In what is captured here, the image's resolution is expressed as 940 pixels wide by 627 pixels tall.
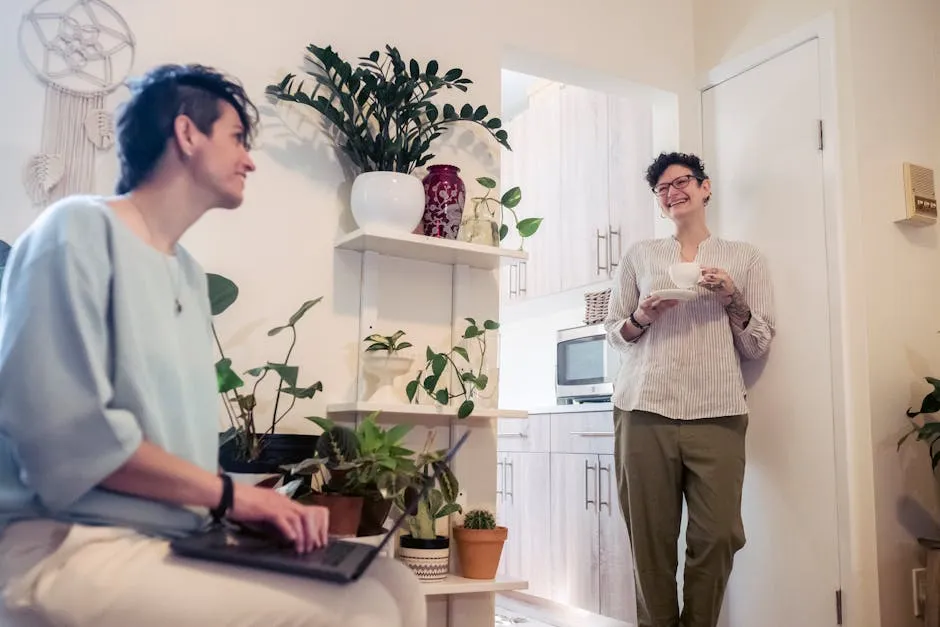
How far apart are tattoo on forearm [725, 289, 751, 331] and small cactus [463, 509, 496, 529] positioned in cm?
89

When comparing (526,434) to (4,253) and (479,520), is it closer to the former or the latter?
(479,520)

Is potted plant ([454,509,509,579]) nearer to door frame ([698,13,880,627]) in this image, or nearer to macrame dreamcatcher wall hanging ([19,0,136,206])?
door frame ([698,13,880,627])

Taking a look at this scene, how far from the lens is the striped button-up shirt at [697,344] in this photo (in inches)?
90.0

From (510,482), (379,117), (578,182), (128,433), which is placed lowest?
(510,482)

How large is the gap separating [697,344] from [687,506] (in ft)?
1.49

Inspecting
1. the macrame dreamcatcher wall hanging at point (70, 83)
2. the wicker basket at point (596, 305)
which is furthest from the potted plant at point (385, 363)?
the wicker basket at point (596, 305)

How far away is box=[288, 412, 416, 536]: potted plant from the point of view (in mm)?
1767

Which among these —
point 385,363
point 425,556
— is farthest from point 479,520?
point 385,363

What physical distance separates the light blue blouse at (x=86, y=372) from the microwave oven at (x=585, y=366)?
8.34ft

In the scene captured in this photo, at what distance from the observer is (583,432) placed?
327cm

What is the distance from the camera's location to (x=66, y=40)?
6.33 feet

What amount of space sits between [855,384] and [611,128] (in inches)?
Result: 64.8

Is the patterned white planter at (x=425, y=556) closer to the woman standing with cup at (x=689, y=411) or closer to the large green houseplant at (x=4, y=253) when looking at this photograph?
the woman standing with cup at (x=689, y=411)

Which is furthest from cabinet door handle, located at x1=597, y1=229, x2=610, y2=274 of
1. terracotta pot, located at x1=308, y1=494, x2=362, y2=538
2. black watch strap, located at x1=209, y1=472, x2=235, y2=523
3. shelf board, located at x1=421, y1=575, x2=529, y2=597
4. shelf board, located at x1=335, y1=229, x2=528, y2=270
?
black watch strap, located at x1=209, y1=472, x2=235, y2=523
